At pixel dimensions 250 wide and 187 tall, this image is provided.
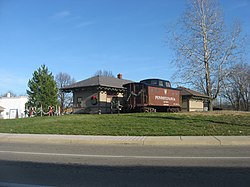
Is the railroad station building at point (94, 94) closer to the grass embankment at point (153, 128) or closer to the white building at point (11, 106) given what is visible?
the grass embankment at point (153, 128)

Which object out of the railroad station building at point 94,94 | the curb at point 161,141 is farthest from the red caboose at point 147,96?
the curb at point 161,141

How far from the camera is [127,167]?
779cm

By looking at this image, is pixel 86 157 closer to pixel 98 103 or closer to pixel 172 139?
pixel 172 139

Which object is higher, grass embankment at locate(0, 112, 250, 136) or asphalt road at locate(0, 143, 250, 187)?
grass embankment at locate(0, 112, 250, 136)

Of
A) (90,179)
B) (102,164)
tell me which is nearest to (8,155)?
(102,164)

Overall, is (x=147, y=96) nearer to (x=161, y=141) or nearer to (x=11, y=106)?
(x=161, y=141)

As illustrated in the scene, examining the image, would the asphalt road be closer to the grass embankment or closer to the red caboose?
the grass embankment

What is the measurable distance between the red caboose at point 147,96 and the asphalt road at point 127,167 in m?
15.8

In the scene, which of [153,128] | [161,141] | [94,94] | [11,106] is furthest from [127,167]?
[11,106]

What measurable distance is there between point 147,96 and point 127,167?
1878cm

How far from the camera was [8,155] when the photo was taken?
1020cm

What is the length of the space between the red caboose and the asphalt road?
15.8m

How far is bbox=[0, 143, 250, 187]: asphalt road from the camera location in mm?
6277

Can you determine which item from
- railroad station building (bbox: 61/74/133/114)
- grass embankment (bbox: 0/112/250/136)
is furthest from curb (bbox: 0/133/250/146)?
railroad station building (bbox: 61/74/133/114)
